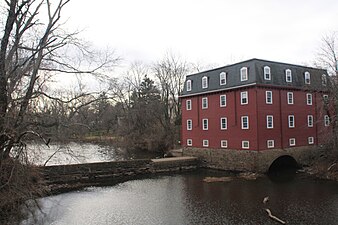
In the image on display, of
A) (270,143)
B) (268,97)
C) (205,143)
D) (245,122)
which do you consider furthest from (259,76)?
(205,143)

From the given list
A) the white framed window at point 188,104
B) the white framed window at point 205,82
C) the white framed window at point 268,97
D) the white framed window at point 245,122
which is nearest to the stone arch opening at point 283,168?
the white framed window at point 245,122

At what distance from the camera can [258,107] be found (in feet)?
86.2

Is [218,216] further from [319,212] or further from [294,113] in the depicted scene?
[294,113]

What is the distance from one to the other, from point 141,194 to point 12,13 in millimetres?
12898

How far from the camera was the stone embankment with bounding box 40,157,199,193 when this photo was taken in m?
23.3

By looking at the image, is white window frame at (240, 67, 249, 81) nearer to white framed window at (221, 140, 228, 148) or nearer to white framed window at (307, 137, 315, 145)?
white framed window at (221, 140, 228, 148)


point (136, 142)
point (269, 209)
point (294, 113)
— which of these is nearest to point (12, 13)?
point (269, 209)

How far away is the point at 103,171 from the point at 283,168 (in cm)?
1654

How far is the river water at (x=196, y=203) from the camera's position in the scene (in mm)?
14297

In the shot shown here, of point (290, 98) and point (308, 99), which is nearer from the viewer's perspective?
point (290, 98)

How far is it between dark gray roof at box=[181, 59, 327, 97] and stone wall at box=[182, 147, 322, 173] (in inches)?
230

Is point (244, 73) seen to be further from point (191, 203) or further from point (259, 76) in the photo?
point (191, 203)

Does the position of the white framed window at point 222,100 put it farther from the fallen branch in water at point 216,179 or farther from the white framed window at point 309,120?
Result: the white framed window at point 309,120

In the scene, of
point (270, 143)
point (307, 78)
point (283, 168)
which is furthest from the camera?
point (307, 78)
